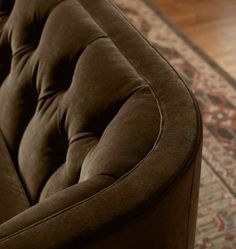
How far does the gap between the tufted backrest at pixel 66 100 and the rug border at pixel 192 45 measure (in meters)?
1.08

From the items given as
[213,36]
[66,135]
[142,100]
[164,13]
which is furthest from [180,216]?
[164,13]

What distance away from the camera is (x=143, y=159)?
67 centimetres

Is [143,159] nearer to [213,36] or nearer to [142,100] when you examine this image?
[142,100]

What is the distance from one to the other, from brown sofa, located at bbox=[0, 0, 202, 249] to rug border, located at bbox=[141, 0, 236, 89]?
3.55 ft

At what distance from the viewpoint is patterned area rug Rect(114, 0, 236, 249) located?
4.59 ft

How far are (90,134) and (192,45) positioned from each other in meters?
1.45

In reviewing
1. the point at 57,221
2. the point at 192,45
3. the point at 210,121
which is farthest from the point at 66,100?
the point at 192,45

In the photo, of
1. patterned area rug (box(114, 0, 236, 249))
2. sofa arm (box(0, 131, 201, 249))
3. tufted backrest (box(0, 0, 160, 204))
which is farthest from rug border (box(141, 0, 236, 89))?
sofa arm (box(0, 131, 201, 249))

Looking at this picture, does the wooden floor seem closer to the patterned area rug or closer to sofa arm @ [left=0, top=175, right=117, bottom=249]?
the patterned area rug

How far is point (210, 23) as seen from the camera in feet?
7.58

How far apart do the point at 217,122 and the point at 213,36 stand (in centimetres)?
62

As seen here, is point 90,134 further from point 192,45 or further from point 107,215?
point 192,45

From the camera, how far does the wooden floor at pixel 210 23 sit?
6.93ft

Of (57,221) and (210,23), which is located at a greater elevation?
(57,221)
